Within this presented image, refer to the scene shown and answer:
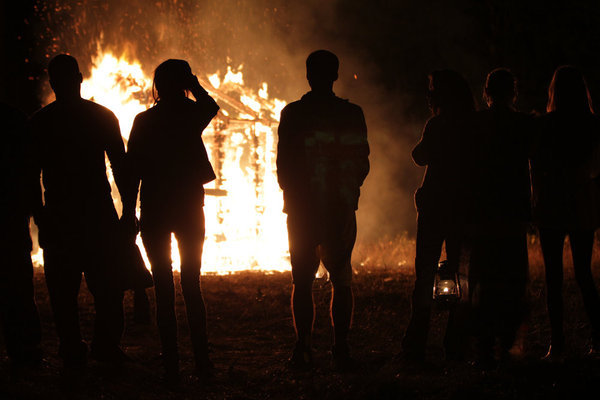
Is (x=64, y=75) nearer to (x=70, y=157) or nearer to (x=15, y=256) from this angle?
(x=70, y=157)

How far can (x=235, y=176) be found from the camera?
41.6ft

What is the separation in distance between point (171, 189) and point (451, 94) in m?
2.19

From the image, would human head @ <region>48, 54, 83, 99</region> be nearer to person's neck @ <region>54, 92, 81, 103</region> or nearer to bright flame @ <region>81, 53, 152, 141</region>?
person's neck @ <region>54, 92, 81, 103</region>

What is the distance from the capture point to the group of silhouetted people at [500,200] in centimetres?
518

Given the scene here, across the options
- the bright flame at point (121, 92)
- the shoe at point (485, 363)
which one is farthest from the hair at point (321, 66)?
the bright flame at point (121, 92)

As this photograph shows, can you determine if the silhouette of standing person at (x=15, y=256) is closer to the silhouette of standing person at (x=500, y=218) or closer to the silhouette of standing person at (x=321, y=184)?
the silhouette of standing person at (x=321, y=184)

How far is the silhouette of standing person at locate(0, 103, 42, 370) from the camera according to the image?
17.3 feet

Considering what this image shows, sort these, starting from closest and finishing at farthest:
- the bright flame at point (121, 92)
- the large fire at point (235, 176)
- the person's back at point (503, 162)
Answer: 1. the person's back at point (503, 162)
2. the large fire at point (235, 176)
3. the bright flame at point (121, 92)

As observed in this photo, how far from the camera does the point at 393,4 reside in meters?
18.5

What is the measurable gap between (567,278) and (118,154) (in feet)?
21.1

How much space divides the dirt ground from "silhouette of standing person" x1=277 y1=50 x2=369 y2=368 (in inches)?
17.5

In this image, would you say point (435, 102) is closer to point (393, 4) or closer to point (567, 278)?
point (567, 278)

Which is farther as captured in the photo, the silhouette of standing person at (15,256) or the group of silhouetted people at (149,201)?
the silhouette of standing person at (15,256)

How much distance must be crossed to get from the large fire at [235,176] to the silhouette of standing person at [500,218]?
734 centimetres
